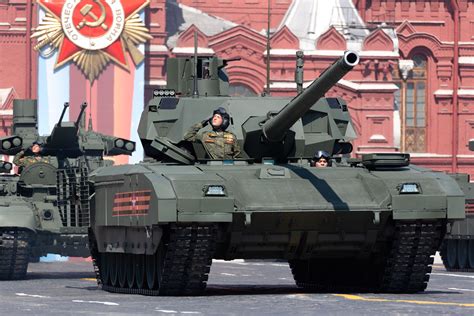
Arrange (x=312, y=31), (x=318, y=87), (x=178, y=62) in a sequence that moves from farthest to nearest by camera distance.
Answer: (x=312, y=31) < (x=178, y=62) < (x=318, y=87)

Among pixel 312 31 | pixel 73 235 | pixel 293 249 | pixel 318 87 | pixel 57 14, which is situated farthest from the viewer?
pixel 312 31

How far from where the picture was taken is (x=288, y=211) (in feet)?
71.9

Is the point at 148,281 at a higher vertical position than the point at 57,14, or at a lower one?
lower

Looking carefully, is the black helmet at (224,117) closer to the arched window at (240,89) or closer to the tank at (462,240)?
the tank at (462,240)

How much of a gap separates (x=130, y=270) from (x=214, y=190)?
3.33m

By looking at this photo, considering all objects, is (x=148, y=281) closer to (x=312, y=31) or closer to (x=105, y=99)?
(x=105, y=99)

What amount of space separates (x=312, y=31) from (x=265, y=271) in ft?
109

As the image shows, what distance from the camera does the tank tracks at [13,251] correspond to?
31344 millimetres

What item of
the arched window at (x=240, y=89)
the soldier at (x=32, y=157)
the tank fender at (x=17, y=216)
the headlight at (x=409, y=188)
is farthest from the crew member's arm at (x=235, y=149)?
the arched window at (x=240, y=89)

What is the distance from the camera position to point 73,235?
108 feet

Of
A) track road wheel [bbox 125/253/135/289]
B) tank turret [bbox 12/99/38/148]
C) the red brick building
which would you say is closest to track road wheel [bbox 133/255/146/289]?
track road wheel [bbox 125/253/135/289]

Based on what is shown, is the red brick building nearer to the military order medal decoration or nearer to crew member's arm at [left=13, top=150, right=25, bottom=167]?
the military order medal decoration

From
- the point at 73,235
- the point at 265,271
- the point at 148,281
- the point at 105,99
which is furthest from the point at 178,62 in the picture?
the point at 105,99

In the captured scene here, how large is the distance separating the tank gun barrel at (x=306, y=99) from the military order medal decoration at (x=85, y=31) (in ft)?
135
